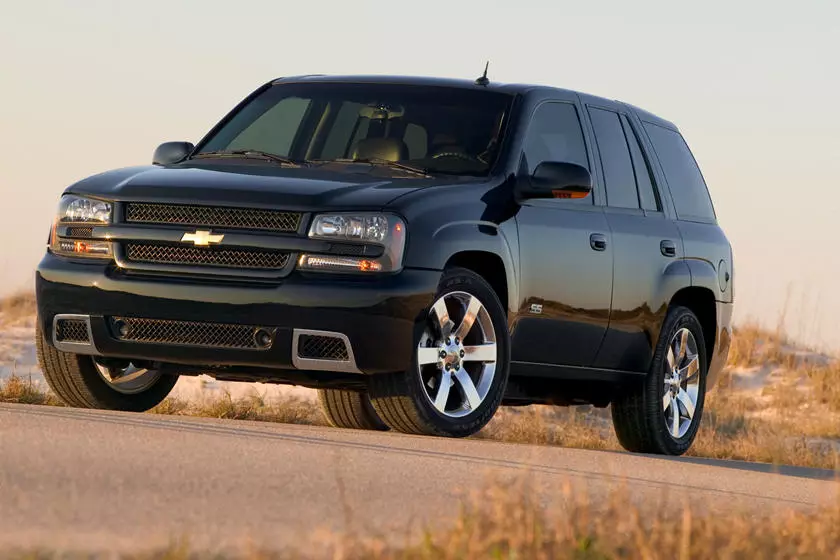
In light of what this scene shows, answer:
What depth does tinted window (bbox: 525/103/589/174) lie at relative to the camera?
10570 mm

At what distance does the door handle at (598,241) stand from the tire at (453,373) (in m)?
1.19

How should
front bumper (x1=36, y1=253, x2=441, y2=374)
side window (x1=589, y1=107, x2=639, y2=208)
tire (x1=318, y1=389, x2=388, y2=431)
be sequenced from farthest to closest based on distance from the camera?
tire (x1=318, y1=389, x2=388, y2=431)
side window (x1=589, y1=107, x2=639, y2=208)
front bumper (x1=36, y1=253, x2=441, y2=374)

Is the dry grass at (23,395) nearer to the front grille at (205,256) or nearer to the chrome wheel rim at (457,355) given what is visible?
the front grille at (205,256)

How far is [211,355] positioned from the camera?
9.18 metres

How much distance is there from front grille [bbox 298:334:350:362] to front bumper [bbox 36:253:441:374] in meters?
0.06

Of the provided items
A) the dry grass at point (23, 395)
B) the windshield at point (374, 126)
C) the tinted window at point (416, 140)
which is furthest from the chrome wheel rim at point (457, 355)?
the dry grass at point (23, 395)

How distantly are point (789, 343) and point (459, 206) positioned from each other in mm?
17216

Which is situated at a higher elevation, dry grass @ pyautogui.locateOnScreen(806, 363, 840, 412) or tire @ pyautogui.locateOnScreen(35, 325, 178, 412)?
tire @ pyautogui.locateOnScreen(35, 325, 178, 412)

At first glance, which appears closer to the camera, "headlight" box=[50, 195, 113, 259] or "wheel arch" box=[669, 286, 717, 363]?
"headlight" box=[50, 195, 113, 259]

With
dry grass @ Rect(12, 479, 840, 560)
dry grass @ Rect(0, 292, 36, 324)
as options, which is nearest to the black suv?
dry grass @ Rect(12, 479, 840, 560)

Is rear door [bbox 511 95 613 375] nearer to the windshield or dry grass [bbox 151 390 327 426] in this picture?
the windshield

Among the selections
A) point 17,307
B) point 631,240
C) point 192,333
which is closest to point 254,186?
point 192,333

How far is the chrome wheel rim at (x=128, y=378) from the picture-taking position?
34.3 ft

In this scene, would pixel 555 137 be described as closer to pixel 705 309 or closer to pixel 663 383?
pixel 663 383
